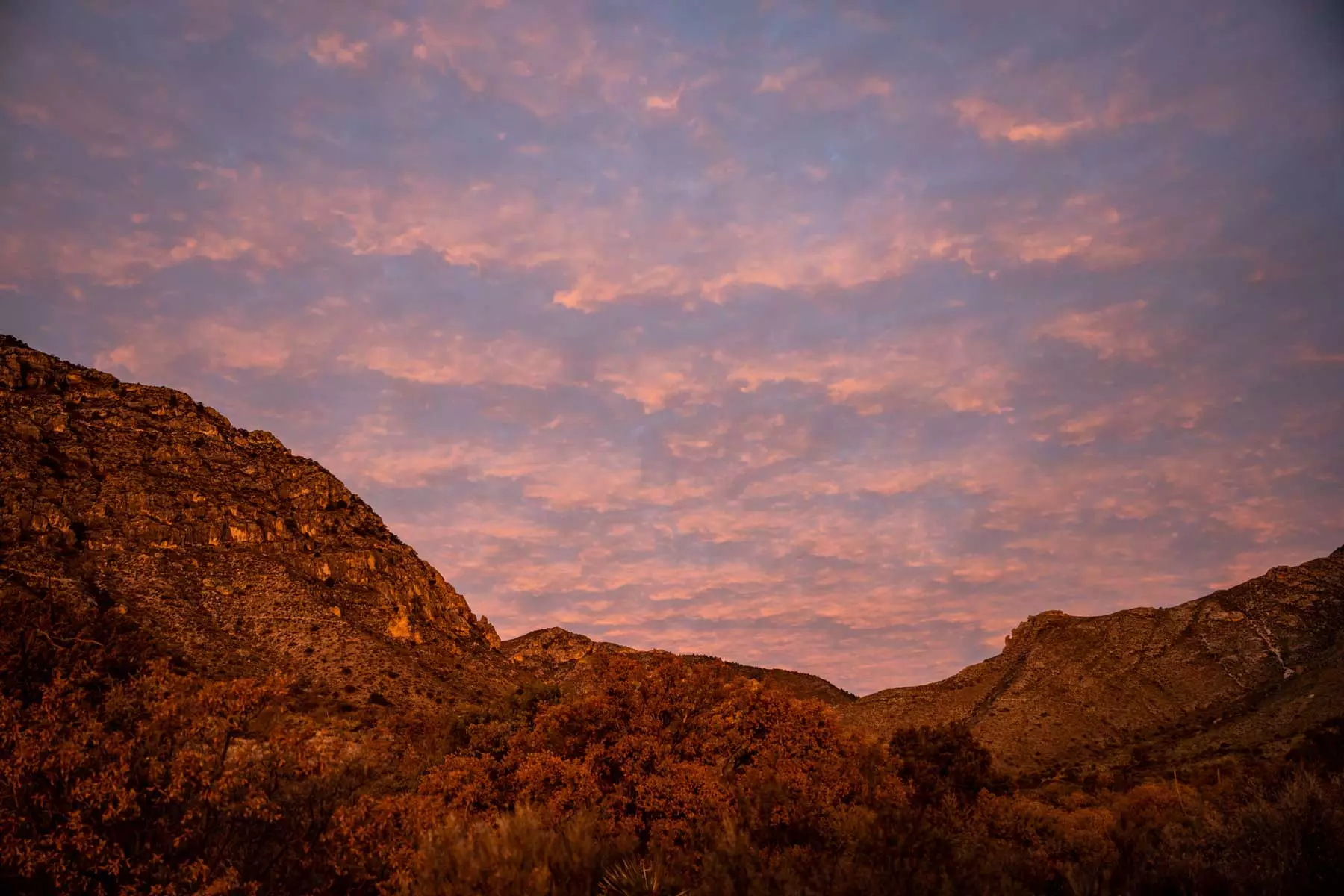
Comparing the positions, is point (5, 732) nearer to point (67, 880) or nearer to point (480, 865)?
point (67, 880)

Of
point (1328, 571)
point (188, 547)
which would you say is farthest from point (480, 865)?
point (1328, 571)

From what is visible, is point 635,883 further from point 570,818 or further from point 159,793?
point 159,793

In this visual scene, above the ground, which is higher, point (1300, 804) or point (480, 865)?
point (480, 865)

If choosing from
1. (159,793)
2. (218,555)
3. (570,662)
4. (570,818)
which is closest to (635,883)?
(570,818)

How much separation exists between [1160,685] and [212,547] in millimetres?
111289

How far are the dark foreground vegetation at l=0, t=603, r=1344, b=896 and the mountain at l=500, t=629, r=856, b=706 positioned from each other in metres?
68.3

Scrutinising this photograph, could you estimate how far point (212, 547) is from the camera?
301ft

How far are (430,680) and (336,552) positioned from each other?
3210cm

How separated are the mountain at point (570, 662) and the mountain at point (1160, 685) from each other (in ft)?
52.2

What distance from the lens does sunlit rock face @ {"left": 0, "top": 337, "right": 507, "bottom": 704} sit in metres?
75.6

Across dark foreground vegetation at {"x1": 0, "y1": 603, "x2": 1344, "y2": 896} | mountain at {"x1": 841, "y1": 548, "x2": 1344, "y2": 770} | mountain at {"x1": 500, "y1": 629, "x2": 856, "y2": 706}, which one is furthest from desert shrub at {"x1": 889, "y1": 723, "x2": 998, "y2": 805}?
mountain at {"x1": 500, "y1": 629, "x2": 856, "y2": 706}

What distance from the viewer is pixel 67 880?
17516 millimetres

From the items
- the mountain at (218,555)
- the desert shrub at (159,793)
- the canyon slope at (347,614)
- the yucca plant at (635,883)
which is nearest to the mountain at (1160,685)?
the canyon slope at (347,614)

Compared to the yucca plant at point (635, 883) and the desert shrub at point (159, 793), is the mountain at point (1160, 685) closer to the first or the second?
the yucca plant at point (635, 883)
